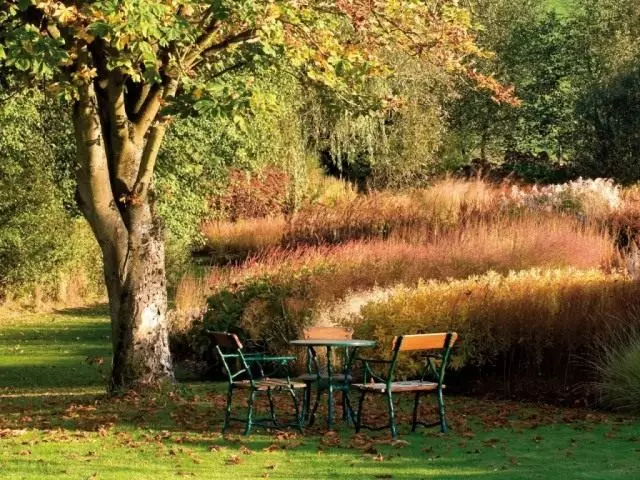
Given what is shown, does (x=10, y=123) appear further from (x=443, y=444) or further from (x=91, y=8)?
(x=443, y=444)

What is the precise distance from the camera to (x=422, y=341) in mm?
9531

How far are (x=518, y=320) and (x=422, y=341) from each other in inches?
149

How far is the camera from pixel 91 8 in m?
9.95

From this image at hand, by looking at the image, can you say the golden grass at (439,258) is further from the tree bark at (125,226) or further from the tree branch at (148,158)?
the tree branch at (148,158)

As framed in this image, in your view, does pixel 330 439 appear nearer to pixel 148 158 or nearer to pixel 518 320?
pixel 518 320

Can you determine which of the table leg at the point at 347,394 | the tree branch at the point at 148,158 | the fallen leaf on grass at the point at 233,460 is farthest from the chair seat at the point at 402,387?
the tree branch at the point at 148,158

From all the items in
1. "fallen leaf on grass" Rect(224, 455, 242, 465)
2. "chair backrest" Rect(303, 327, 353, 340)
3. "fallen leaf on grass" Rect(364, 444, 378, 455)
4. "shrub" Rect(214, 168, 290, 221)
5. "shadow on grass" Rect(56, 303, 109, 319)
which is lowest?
"shadow on grass" Rect(56, 303, 109, 319)

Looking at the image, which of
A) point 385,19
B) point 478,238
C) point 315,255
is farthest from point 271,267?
point 385,19

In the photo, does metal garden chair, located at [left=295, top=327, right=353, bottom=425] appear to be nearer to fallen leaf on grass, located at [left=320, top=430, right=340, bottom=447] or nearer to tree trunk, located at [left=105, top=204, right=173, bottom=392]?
fallen leaf on grass, located at [left=320, top=430, right=340, bottom=447]

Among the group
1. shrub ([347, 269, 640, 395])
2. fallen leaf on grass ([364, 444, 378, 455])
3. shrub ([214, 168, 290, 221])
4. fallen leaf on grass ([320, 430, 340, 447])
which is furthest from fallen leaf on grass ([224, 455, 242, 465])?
shrub ([214, 168, 290, 221])

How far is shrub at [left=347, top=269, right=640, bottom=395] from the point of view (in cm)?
1272

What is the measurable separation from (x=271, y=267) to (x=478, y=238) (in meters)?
3.09

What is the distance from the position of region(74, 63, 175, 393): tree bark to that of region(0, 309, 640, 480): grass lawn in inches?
19.4

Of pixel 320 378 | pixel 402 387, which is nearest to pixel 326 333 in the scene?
pixel 320 378
